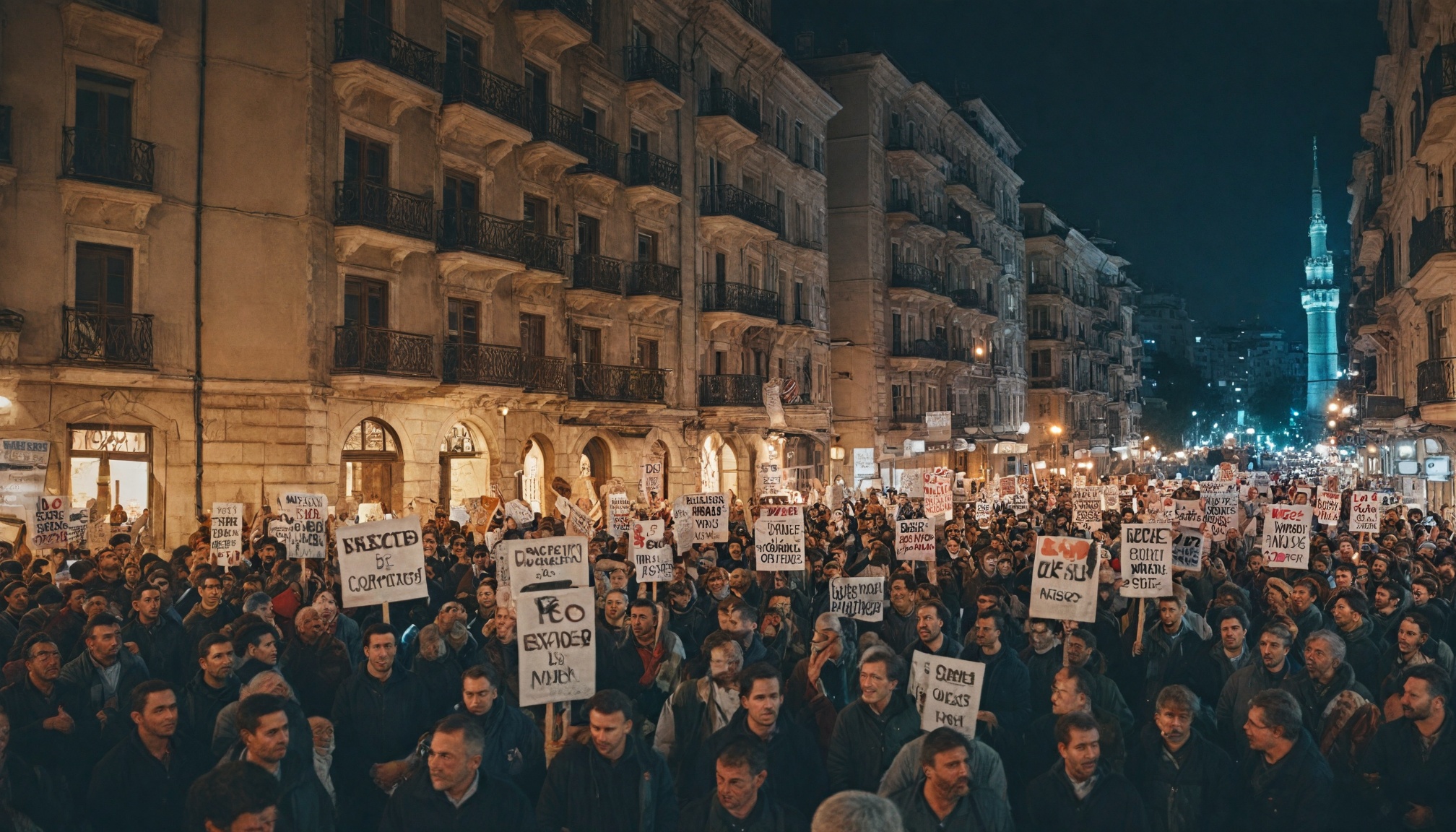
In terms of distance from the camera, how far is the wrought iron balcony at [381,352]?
2647 centimetres

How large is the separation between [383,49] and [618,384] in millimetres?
11801

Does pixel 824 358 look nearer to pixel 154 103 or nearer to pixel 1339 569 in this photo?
pixel 154 103

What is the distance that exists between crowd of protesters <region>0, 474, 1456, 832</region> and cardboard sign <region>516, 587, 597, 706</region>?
0.33 metres

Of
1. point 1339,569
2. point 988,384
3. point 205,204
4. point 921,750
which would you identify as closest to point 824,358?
point 988,384

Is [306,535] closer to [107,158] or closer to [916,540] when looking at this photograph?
[916,540]

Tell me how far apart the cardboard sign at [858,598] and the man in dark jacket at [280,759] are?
5945mm

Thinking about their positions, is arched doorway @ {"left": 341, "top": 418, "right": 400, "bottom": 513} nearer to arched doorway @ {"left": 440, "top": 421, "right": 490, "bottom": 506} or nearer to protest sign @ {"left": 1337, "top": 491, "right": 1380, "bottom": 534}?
arched doorway @ {"left": 440, "top": 421, "right": 490, "bottom": 506}

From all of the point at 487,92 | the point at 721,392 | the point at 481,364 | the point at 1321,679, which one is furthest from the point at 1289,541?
the point at 721,392

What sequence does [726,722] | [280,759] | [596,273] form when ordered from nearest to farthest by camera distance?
[280,759], [726,722], [596,273]

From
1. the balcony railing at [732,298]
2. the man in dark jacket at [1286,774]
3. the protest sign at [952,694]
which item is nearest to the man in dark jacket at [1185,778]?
the man in dark jacket at [1286,774]

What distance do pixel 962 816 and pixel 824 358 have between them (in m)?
45.9

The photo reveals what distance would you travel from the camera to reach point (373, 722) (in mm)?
8227

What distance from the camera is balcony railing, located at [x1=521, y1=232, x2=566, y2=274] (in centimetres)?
3178

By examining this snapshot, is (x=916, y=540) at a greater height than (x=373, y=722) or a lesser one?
greater
